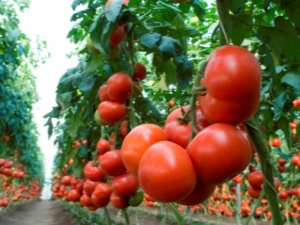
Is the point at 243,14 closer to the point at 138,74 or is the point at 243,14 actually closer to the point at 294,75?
the point at 294,75

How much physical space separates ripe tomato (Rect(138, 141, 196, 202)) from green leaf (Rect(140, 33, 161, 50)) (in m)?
0.72

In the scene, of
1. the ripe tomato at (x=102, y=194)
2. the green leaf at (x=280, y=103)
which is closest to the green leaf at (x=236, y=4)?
the green leaf at (x=280, y=103)

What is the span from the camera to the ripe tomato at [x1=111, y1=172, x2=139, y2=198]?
4.64ft

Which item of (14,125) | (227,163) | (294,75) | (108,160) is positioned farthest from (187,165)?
(14,125)

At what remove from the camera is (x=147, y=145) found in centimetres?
65

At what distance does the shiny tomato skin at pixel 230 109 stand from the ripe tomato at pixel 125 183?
33.2 inches

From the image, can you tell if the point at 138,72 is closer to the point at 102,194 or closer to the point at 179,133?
the point at 102,194

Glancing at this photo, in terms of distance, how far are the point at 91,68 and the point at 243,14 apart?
0.74 m

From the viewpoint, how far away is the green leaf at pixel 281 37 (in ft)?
3.10

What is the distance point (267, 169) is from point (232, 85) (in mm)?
217

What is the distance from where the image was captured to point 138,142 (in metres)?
0.66

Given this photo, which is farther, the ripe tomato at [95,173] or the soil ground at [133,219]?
the soil ground at [133,219]

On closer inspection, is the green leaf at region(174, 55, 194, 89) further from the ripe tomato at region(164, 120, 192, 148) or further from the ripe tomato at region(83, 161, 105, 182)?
the ripe tomato at region(83, 161, 105, 182)

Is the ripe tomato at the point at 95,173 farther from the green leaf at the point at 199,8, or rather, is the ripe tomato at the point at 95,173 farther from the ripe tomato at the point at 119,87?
the green leaf at the point at 199,8
